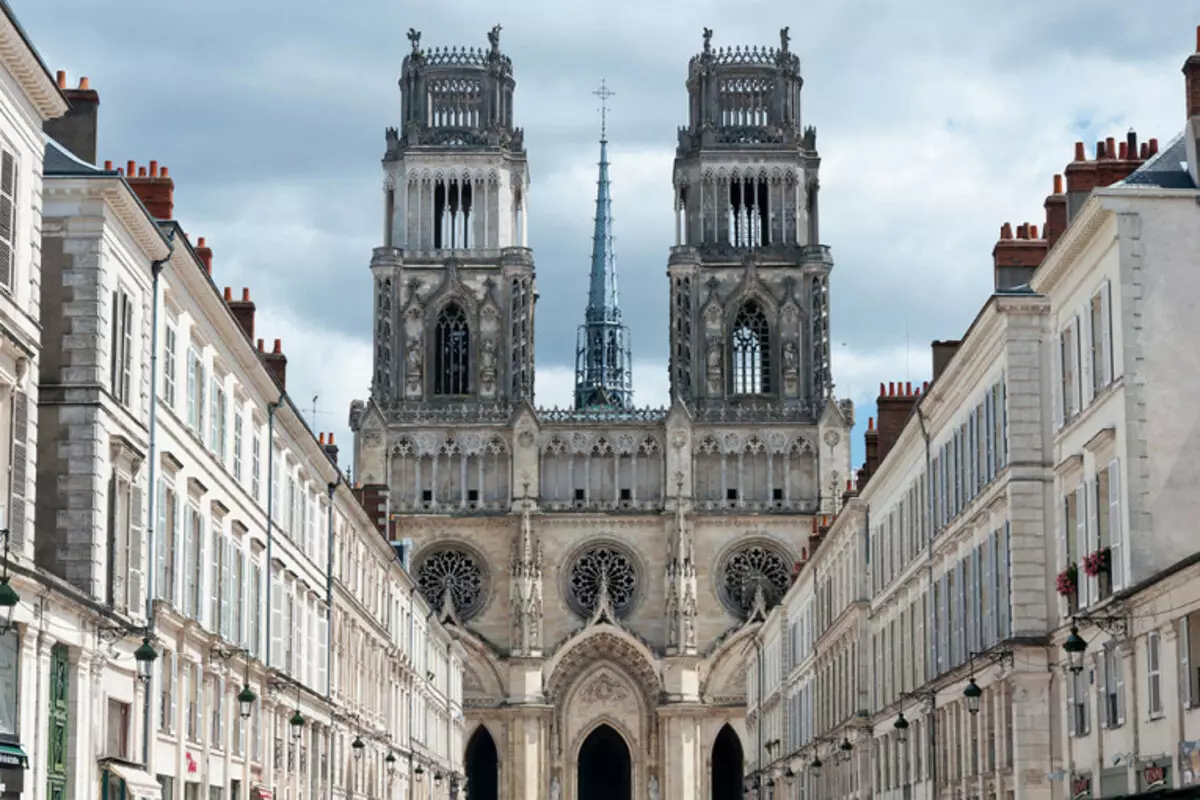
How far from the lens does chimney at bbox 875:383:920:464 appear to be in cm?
5294

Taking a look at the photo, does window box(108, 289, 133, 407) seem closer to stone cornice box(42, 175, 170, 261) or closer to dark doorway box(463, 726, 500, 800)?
stone cornice box(42, 175, 170, 261)

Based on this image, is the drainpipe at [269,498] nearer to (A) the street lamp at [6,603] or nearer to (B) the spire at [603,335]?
(A) the street lamp at [6,603]

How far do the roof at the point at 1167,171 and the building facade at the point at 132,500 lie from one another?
43.6 ft

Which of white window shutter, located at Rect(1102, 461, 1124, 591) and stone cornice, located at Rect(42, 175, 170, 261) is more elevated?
stone cornice, located at Rect(42, 175, 170, 261)

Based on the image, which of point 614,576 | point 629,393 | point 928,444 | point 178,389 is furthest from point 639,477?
point 178,389

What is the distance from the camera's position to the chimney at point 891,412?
174 feet

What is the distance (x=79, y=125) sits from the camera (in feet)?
99.6

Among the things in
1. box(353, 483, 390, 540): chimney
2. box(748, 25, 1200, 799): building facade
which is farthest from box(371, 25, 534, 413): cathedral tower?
box(748, 25, 1200, 799): building facade

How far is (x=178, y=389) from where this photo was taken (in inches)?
1282

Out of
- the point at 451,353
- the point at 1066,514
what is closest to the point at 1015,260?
the point at 1066,514

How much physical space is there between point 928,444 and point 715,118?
6447cm

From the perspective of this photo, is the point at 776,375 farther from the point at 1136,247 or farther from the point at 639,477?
the point at 1136,247

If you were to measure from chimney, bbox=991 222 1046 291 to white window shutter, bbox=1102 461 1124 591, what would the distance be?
24.0 feet

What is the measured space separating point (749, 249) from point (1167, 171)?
244 ft
